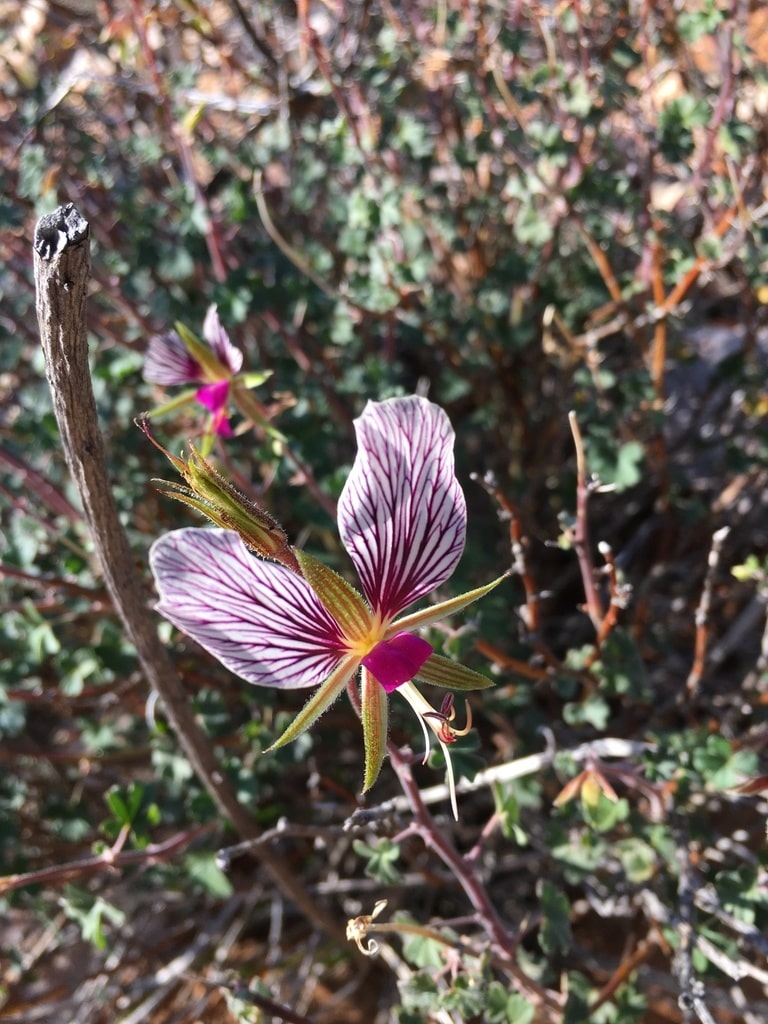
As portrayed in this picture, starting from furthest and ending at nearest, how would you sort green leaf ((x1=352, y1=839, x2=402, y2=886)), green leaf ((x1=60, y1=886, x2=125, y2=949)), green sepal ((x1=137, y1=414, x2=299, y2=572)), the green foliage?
the green foliage → green leaf ((x1=60, y1=886, x2=125, y2=949)) → green leaf ((x1=352, y1=839, x2=402, y2=886)) → green sepal ((x1=137, y1=414, x2=299, y2=572))

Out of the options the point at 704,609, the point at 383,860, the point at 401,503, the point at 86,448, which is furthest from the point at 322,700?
the point at 704,609

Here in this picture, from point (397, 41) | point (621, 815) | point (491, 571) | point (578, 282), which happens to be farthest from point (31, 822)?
point (397, 41)

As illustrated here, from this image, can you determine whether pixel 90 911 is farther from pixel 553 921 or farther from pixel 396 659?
pixel 396 659

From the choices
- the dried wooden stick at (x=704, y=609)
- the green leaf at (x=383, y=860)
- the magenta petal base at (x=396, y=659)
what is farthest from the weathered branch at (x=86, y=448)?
the dried wooden stick at (x=704, y=609)

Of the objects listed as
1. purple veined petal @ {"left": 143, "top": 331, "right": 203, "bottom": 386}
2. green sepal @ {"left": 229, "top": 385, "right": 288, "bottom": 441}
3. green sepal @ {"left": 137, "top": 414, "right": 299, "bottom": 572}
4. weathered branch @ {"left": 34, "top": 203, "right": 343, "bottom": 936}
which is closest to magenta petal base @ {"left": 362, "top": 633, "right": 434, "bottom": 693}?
green sepal @ {"left": 137, "top": 414, "right": 299, "bottom": 572}

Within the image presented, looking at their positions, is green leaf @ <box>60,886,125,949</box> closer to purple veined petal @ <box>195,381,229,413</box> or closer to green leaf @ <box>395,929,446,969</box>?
green leaf @ <box>395,929,446,969</box>

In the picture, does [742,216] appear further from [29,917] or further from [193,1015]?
[29,917]

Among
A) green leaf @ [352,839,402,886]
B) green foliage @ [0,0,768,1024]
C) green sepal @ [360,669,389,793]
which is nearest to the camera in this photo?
green sepal @ [360,669,389,793]

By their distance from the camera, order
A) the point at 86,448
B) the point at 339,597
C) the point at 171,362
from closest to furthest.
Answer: the point at 339,597, the point at 86,448, the point at 171,362
